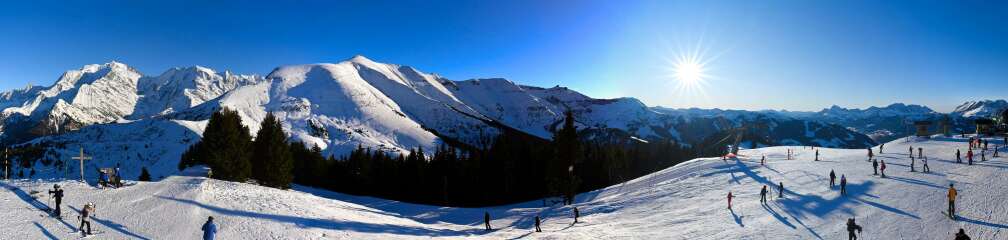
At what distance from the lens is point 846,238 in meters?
27.6

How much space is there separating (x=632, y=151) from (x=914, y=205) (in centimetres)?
9052

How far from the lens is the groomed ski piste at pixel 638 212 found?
26.5 meters

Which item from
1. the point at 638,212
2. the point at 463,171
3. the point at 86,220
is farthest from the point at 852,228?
the point at 463,171

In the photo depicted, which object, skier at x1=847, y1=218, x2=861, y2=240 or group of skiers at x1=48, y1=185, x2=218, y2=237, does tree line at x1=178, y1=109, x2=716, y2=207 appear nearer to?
group of skiers at x1=48, y1=185, x2=218, y2=237

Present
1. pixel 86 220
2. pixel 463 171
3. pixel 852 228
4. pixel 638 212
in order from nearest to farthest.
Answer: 1. pixel 86 220
2. pixel 852 228
3. pixel 638 212
4. pixel 463 171

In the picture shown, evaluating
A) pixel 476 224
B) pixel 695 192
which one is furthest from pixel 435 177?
pixel 695 192

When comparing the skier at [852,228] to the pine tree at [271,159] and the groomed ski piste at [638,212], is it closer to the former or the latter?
the groomed ski piste at [638,212]

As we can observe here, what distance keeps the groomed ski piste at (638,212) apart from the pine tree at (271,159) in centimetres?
1958

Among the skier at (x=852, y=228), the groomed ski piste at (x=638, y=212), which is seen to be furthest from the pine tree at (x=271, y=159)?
the skier at (x=852, y=228)

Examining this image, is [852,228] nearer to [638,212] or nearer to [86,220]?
[638,212]

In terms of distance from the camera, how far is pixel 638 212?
45.8 metres

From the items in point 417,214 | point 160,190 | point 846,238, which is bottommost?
point 417,214

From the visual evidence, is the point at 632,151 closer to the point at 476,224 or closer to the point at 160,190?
the point at 476,224

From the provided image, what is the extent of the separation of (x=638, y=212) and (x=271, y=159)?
149 feet
